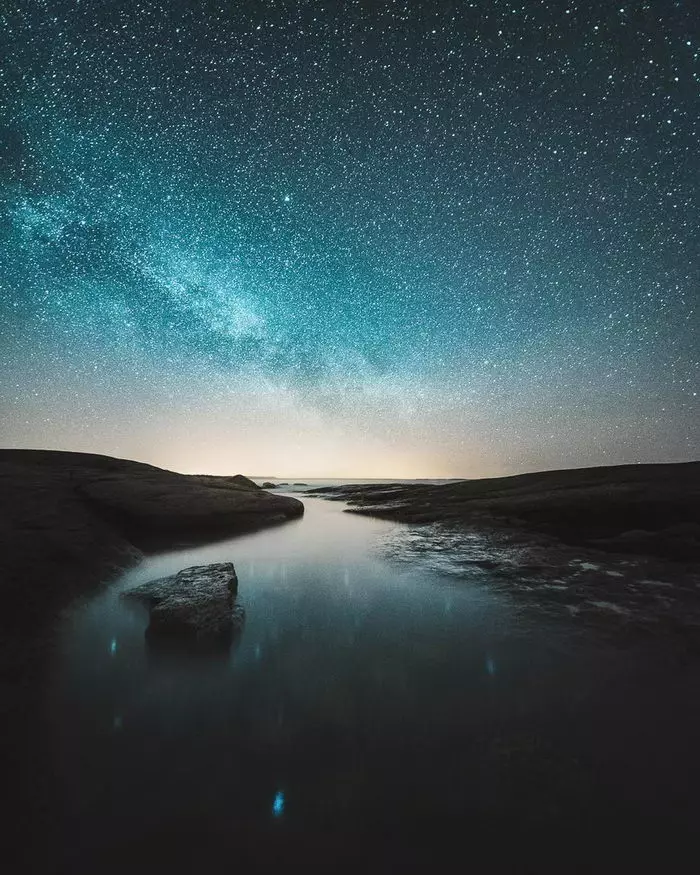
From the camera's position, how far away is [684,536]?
13.5 meters

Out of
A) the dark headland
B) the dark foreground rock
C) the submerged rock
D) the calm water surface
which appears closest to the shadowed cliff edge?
the dark headland

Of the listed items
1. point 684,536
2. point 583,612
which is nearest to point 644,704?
point 583,612

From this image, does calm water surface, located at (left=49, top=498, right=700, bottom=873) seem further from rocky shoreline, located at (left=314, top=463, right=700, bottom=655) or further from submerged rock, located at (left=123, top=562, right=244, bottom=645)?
rocky shoreline, located at (left=314, top=463, right=700, bottom=655)

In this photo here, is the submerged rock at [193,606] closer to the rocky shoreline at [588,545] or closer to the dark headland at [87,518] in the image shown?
the dark headland at [87,518]

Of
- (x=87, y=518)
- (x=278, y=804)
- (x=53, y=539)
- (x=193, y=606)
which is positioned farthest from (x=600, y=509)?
(x=87, y=518)

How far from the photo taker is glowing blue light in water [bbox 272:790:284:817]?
288cm

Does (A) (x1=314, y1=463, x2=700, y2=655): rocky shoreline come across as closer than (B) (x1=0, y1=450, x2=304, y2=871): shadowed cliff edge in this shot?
No

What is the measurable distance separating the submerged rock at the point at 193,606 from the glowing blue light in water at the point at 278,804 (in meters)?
3.33

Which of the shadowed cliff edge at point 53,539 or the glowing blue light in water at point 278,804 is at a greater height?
the shadowed cliff edge at point 53,539

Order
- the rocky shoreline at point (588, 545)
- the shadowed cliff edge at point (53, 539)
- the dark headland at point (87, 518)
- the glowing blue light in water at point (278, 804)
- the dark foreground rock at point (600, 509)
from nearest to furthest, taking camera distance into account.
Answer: the glowing blue light in water at point (278, 804), the shadowed cliff edge at point (53, 539), the rocky shoreline at point (588, 545), the dark headland at point (87, 518), the dark foreground rock at point (600, 509)

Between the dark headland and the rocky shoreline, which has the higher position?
the dark headland

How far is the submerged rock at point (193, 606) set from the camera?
20.1 ft

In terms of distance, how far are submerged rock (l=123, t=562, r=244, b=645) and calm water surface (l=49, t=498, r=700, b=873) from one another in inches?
18.9

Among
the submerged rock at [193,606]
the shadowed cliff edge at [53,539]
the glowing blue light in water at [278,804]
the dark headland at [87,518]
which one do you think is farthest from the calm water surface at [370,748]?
the dark headland at [87,518]
